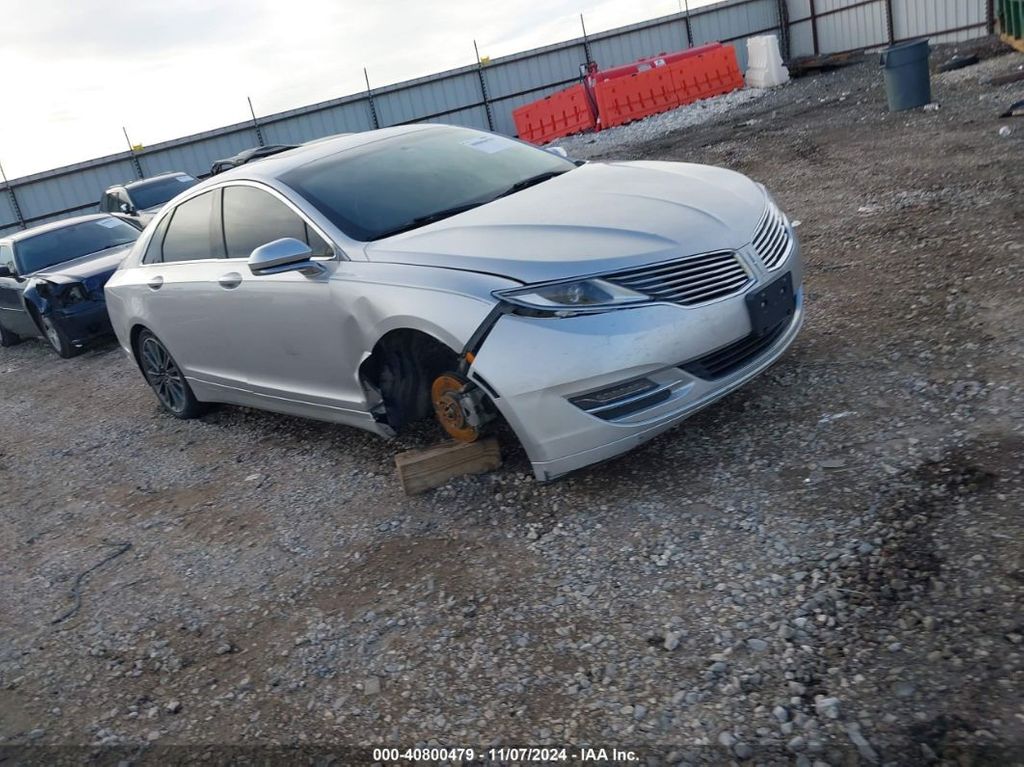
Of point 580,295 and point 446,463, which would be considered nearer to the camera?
point 580,295

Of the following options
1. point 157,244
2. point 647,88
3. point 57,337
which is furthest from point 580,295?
point 647,88

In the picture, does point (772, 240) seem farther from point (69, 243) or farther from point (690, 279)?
point (69, 243)

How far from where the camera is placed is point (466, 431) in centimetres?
433

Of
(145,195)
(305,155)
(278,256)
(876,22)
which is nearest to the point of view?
(278,256)

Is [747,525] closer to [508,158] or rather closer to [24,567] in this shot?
[508,158]

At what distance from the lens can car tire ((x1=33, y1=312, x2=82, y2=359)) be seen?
1037 cm

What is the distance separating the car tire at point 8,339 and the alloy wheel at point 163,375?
701 centimetres

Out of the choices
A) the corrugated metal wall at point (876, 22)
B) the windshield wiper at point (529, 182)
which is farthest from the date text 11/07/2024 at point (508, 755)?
the corrugated metal wall at point (876, 22)

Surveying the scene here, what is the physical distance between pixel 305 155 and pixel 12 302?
8110 mm

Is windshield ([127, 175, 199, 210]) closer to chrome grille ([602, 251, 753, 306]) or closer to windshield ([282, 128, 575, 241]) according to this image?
windshield ([282, 128, 575, 241])

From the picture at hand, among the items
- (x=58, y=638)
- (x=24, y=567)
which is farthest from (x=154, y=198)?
(x=58, y=638)

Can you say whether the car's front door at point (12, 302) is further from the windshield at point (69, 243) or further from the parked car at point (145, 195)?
the parked car at point (145, 195)

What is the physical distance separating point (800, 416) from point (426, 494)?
1.83 metres

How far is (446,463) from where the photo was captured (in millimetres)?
4371
